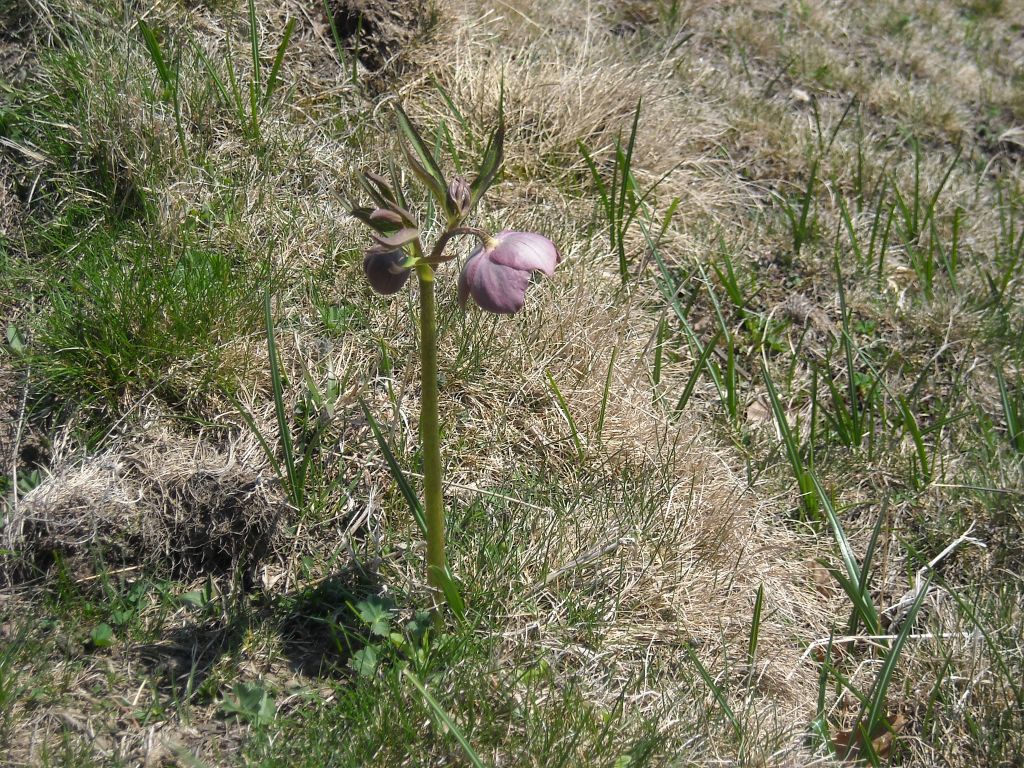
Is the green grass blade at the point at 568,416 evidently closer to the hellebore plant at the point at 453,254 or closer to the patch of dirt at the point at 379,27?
the hellebore plant at the point at 453,254

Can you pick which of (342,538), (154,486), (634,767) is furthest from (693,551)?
(154,486)

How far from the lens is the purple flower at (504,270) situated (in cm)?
144

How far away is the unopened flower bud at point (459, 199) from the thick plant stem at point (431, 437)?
0.10m

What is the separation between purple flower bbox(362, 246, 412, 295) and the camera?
145cm

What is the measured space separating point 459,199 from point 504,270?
0.44 ft

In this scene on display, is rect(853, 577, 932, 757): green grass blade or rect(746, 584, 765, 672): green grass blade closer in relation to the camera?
rect(853, 577, 932, 757): green grass blade

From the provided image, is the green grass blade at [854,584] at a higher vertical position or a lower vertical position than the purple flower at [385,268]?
lower

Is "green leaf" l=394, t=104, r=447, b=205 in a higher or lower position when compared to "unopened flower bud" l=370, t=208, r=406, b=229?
higher

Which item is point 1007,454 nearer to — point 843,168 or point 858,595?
point 858,595

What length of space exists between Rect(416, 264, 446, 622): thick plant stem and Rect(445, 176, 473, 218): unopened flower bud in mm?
103

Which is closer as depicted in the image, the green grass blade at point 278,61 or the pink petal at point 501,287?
the pink petal at point 501,287

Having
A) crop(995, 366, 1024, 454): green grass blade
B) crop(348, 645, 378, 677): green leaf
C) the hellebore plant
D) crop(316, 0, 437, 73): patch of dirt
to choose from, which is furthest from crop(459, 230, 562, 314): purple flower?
crop(316, 0, 437, 73): patch of dirt

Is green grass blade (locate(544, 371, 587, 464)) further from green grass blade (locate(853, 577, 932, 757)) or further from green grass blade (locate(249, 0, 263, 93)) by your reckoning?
green grass blade (locate(249, 0, 263, 93))

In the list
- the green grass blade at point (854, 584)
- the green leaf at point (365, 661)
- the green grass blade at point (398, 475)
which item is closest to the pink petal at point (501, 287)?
the green grass blade at point (398, 475)
